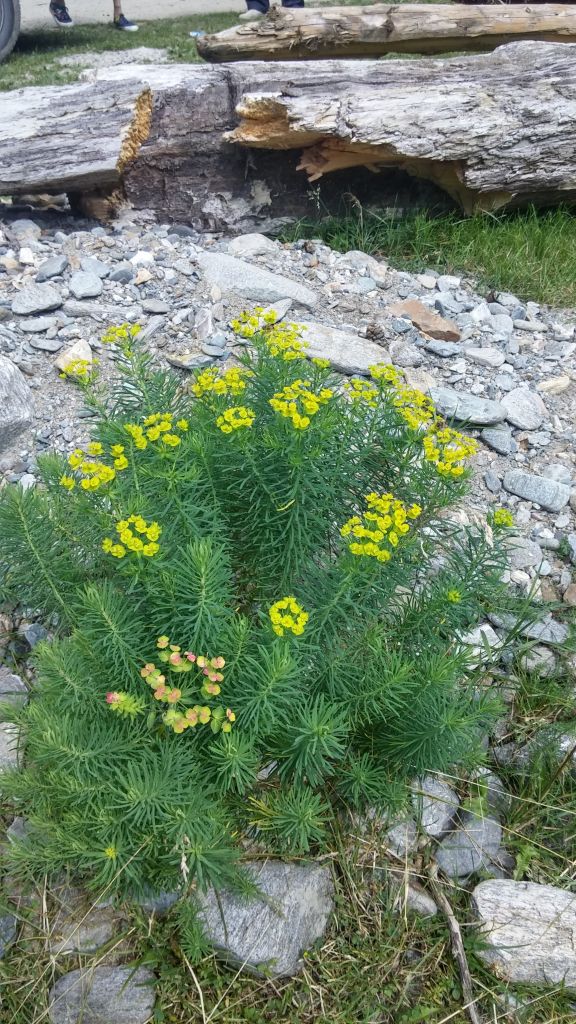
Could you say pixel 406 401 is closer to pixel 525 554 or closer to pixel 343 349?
pixel 525 554

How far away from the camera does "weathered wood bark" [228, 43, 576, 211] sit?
14.5 feet

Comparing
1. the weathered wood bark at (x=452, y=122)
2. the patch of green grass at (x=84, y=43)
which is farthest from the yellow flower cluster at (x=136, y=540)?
the patch of green grass at (x=84, y=43)

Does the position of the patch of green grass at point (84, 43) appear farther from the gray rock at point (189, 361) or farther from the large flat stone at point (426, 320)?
the gray rock at point (189, 361)

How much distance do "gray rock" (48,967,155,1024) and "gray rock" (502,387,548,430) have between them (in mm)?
2708

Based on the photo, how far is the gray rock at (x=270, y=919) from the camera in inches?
76.0

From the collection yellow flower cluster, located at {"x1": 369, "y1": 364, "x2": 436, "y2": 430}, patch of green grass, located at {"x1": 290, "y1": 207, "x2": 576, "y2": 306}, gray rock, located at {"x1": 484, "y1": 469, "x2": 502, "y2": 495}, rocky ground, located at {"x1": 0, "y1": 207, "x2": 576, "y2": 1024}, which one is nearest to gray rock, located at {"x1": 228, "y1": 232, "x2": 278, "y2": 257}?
rocky ground, located at {"x1": 0, "y1": 207, "x2": 576, "y2": 1024}

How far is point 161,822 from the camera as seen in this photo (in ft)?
5.82

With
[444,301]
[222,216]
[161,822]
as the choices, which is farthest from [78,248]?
[161,822]

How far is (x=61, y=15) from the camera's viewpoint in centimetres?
1146

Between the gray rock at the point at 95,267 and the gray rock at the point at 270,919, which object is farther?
the gray rock at the point at 95,267

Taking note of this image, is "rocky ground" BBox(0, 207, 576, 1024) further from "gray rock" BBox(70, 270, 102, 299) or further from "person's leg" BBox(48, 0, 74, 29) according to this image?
"person's leg" BBox(48, 0, 74, 29)

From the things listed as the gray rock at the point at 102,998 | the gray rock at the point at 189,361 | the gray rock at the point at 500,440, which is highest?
the gray rock at the point at 189,361

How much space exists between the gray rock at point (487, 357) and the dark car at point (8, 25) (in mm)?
8355

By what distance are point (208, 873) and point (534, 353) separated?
3186 millimetres
